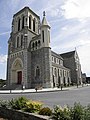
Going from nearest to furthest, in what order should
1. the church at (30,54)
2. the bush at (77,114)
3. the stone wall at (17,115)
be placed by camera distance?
the bush at (77,114) → the stone wall at (17,115) → the church at (30,54)

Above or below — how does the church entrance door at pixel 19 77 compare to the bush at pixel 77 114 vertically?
above

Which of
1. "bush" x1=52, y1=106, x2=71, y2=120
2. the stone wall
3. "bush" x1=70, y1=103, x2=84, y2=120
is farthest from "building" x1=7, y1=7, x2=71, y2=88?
"bush" x1=70, y1=103, x2=84, y2=120

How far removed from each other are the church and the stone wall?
91.8 ft

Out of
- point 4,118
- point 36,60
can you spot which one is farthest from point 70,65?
point 4,118

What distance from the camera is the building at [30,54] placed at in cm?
3725

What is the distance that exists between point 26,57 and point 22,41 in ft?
21.2

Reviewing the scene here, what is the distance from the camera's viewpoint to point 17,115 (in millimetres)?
6578

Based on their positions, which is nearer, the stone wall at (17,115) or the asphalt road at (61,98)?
the stone wall at (17,115)

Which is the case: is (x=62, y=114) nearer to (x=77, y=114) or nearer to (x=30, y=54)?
(x=77, y=114)

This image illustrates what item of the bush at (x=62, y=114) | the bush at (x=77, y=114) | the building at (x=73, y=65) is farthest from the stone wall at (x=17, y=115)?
the building at (x=73, y=65)

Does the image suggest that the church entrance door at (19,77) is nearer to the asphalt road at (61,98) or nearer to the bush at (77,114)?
the asphalt road at (61,98)

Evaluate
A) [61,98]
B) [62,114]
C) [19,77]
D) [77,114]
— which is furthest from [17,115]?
[19,77]

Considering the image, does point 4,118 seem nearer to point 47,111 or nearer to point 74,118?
point 47,111

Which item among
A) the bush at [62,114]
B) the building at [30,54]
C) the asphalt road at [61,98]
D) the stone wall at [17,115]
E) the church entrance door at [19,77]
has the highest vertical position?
the building at [30,54]
